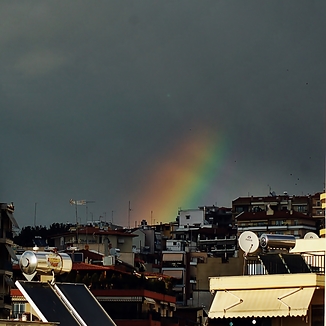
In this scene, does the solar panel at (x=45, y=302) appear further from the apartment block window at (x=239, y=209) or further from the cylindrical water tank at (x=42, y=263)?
the apartment block window at (x=239, y=209)

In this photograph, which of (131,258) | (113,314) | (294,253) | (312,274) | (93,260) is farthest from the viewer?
(131,258)

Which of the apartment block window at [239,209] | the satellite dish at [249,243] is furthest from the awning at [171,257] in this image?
the satellite dish at [249,243]

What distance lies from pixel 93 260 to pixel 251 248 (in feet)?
172

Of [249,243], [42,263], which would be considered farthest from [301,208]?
[42,263]

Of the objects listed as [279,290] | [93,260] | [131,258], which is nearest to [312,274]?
[279,290]

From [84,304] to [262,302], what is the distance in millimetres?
3000

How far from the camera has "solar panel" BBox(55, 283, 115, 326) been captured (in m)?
16.3

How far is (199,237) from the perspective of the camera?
115 m

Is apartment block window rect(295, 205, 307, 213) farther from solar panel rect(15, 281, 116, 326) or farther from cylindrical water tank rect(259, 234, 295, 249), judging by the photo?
solar panel rect(15, 281, 116, 326)

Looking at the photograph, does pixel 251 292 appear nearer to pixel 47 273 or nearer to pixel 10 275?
pixel 47 273

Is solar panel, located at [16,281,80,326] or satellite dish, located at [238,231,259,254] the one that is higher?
satellite dish, located at [238,231,259,254]

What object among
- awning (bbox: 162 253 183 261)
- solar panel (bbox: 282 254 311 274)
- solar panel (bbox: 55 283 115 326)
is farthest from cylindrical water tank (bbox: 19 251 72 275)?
awning (bbox: 162 253 183 261)

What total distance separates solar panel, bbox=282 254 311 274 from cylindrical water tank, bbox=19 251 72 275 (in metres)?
4.02

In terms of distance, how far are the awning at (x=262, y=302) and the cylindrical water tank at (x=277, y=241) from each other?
4.64ft
